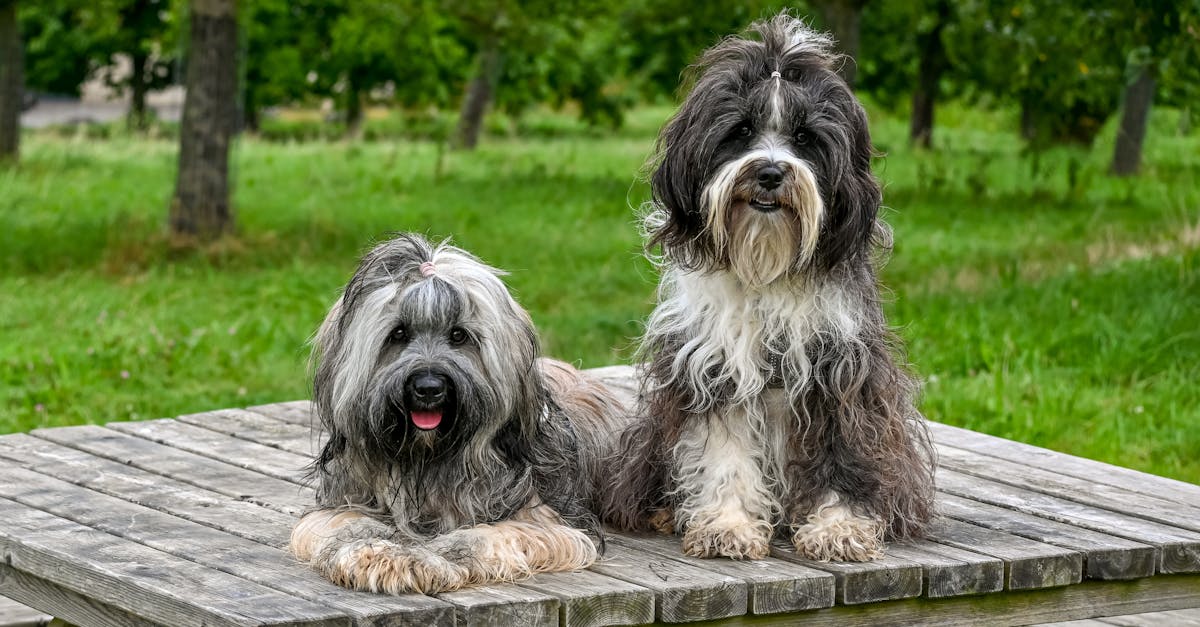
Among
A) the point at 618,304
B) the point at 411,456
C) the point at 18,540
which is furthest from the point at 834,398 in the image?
the point at 618,304

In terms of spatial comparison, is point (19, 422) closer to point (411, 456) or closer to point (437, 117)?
point (411, 456)

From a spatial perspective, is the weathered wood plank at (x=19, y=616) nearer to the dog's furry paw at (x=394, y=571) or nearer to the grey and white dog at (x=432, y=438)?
the grey and white dog at (x=432, y=438)

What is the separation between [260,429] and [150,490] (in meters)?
0.98

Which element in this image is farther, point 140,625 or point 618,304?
point 618,304

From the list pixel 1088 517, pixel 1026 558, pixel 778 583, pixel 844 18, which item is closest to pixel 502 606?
pixel 778 583

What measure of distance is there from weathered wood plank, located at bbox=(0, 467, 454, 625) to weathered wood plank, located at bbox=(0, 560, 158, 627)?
8.2 inches

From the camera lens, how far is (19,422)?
769cm

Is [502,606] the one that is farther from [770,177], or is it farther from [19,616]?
[19,616]

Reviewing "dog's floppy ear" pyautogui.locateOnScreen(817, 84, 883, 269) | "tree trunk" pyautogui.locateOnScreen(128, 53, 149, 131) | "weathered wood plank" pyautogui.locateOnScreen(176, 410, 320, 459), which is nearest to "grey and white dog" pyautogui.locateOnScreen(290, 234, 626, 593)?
"dog's floppy ear" pyautogui.locateOnScreen(817, 84, 883, 269)

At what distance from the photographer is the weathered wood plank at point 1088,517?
4.78 m

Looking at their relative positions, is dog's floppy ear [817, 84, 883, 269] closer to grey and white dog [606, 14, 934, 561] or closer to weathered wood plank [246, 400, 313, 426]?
grey and white dog [606, 14, 934, 561]

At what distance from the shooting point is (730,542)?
14.3 feet

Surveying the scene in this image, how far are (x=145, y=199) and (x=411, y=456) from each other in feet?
36.9

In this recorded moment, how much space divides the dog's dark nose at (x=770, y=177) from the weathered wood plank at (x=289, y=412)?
276 centimetres
